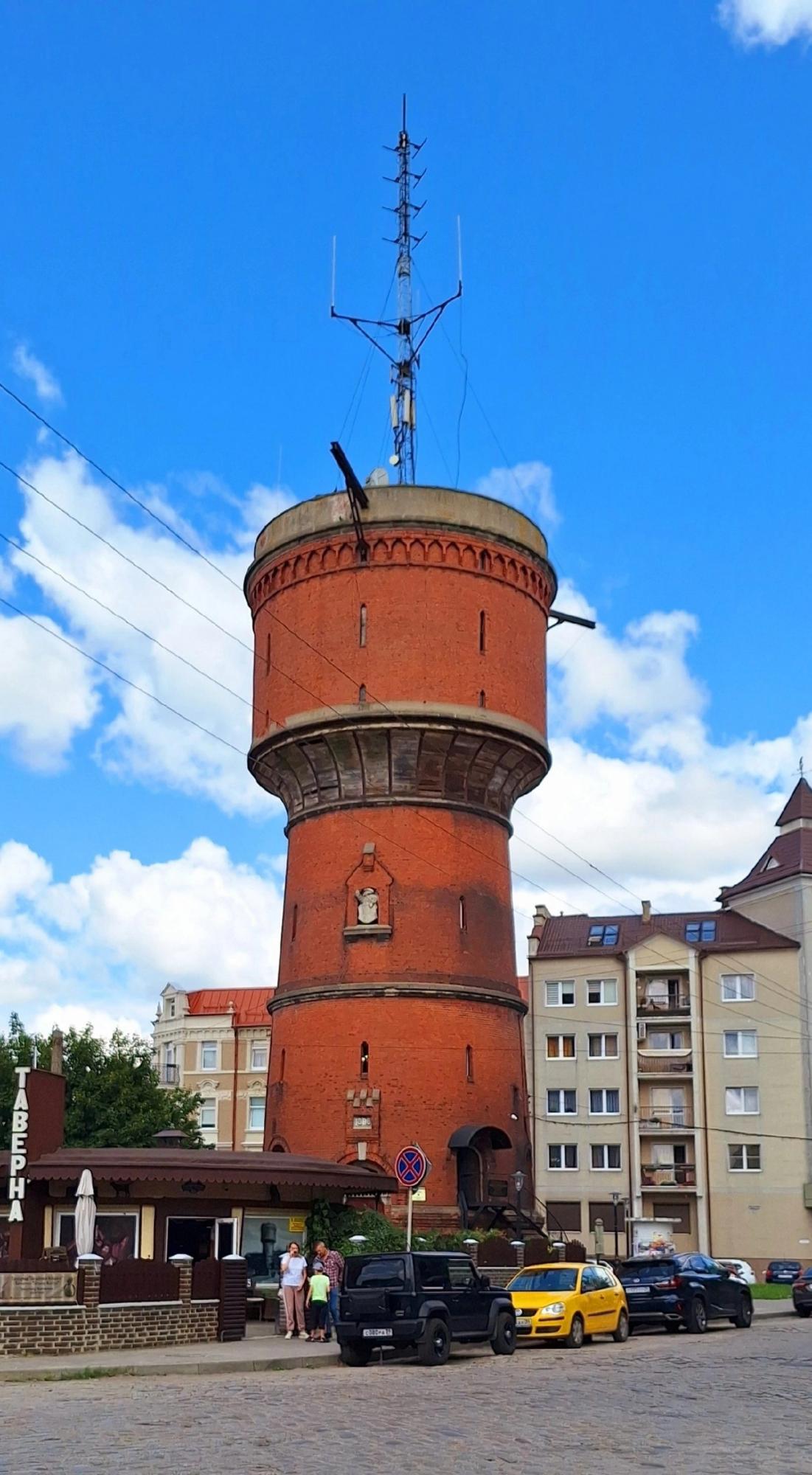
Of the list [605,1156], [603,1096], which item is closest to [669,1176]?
[605,1156]

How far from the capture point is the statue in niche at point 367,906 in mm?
34938

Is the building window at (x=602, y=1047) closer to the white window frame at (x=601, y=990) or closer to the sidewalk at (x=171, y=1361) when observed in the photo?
the white window frame at (x=601, y=990)

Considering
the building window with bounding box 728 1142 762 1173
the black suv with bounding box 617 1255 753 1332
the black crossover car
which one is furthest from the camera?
the building window with bounding box 728 1142 762 1173

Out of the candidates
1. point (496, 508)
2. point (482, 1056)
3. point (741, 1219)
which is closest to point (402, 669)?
point (496, 508)

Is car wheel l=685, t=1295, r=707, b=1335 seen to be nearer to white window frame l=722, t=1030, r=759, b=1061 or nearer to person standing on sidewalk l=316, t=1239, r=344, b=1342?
person standing on sidewalk l=316, t=1239, r=344, b=1342

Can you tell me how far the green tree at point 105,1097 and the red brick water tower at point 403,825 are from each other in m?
18.2

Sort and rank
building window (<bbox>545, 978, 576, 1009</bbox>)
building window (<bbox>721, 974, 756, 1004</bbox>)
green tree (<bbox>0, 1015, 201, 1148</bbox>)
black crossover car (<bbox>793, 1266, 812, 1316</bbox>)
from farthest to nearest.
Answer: building window (<bbox>545, 978, 576, 1009</bbox>)
building window (<bbox>721, 974, 756, 1004</bbox>)
green tree (<bbox>0, 1015, 201, 1148</bbox>)
black crossover car (<bbox>793, 1266, 812, 1316</bbox>)

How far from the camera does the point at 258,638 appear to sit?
Answer: 127 feet

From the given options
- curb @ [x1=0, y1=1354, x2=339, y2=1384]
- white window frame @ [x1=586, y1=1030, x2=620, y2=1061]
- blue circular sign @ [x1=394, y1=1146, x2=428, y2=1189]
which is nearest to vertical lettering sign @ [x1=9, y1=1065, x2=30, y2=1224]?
blue circular sign @ [x1=394, y1=1146, x2=428, y2=1189]

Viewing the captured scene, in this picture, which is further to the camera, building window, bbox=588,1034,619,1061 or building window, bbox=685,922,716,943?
building window, bbox=685,922,716,943

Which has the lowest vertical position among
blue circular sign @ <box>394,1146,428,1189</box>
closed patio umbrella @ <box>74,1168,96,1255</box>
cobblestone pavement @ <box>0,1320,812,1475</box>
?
cobblestone pavement @ <box>0,1320,812,1475</box>

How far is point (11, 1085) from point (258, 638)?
21.8 metres

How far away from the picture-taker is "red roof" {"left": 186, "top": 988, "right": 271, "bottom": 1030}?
7725cm

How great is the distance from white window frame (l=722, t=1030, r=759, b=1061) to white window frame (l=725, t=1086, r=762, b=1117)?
3.52 feet
